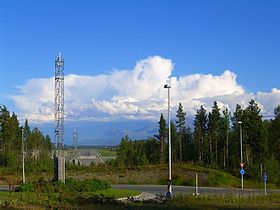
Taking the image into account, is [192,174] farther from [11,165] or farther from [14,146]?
[14,146]

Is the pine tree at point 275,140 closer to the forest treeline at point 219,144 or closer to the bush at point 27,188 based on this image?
the forest treeline at point 219,144

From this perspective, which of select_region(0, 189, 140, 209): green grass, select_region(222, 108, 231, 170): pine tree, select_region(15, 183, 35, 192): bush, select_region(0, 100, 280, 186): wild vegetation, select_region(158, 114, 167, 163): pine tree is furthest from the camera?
select_region(158, 114, 167, 163): pine tree

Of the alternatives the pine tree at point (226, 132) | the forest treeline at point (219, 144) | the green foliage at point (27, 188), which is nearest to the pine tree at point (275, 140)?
the forest treeline at point (219, 144)

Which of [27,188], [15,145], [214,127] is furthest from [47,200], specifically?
[15,145]

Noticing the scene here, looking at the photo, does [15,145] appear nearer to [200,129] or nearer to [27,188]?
[200,129]

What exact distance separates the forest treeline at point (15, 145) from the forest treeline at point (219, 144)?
13.5 m

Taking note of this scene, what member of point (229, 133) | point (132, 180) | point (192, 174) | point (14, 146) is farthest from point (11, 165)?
point (229, 133)

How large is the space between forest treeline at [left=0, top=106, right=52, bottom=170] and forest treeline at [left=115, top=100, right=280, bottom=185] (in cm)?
1350

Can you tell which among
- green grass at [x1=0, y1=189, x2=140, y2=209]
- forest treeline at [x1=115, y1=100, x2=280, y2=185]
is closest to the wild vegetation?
forest treeline at [x1=115, y1=100, x2=280, y2=185]

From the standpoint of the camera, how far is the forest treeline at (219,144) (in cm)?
7288

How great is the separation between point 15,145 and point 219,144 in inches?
1338

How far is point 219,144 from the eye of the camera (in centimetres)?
8444

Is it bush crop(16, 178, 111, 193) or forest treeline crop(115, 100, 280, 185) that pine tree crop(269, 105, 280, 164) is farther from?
bush crop(16, 178, 111, 193)

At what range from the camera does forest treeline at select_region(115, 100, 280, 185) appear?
72875mm
